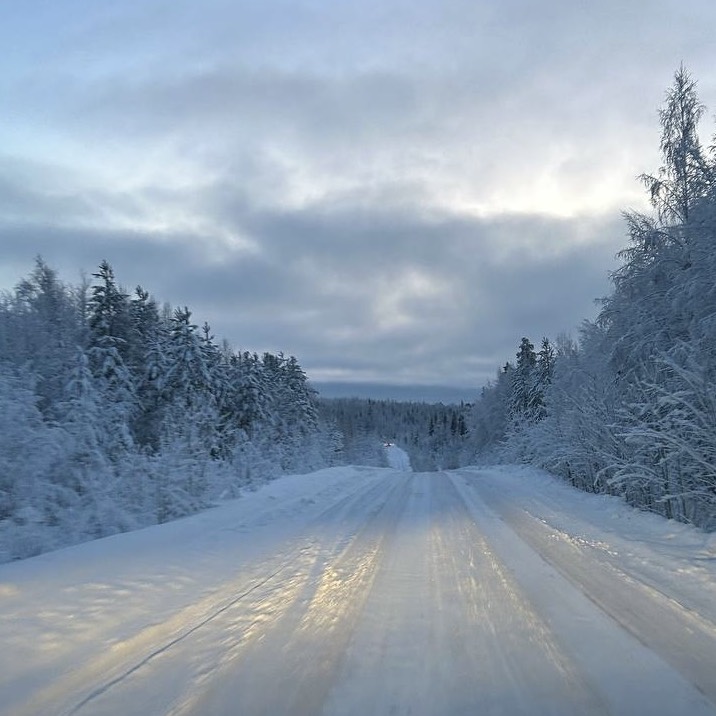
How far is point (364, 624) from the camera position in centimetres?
598

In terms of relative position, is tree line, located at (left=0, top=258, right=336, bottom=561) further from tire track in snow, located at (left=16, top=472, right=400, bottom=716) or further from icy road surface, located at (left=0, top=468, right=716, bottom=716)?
tire track in snow, located at (left=16, top=472, right=400, bottom=716)

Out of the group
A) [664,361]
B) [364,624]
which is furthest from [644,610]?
[664,361]

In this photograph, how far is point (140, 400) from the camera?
3625 centimetres

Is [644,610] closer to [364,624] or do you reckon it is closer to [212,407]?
[364,624]

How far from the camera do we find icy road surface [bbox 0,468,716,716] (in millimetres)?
4320

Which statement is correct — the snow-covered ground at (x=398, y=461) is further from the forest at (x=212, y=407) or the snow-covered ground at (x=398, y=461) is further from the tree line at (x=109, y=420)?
the forest at (x=212, y=407)

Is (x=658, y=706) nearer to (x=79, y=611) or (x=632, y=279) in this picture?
(x=79, y=611)

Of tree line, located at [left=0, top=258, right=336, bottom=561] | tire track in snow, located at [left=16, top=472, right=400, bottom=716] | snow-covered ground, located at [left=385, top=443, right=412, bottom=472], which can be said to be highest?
tree line, located at [left=0, top=258, right=336, bottom=561]

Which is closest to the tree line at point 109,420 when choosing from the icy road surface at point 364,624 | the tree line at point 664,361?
the icy road surface at point 364,624

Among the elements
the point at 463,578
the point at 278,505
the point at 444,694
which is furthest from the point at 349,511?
the point at 444,694

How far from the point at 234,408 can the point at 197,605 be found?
132ft

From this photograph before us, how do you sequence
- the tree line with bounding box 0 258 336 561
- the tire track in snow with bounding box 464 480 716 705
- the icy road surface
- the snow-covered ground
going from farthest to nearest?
1. the snow-covered ground
2. the tree line with bounding box 0 258 336 561
3. the tire track in snow with bounding box 464 480 716 705
4. the icy road surface

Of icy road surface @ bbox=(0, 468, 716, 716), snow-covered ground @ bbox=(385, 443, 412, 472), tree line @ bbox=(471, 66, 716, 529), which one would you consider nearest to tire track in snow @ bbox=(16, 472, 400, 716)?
icy road surface @ bbox=(0, 468, 716, 716)

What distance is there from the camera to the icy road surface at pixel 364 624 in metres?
4.32
